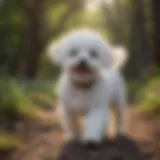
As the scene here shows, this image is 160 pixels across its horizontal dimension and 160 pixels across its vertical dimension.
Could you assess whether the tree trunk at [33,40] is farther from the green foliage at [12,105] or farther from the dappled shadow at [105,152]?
the dappled shadow at [105,152]

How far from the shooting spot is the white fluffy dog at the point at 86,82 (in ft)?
5.38

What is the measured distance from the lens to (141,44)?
3.62 m

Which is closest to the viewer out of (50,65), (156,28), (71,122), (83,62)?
(83,62)

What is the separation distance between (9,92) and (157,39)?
3.95 feet

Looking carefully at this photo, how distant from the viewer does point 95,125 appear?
164 centimetres

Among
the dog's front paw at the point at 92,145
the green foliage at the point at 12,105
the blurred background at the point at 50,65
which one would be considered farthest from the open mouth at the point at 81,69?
the green foliage at the point at 12,105

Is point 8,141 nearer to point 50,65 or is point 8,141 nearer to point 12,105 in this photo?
point 12,105

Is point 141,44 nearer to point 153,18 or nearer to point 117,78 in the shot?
point 153,18

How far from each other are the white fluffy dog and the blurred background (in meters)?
0.20

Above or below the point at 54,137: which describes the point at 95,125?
below

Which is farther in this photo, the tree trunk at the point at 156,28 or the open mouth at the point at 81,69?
the tree trunk at the point at 156,28

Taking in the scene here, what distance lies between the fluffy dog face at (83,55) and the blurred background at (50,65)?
0.34 m

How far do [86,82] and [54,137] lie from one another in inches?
19.2

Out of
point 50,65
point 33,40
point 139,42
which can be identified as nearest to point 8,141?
point 50,65
